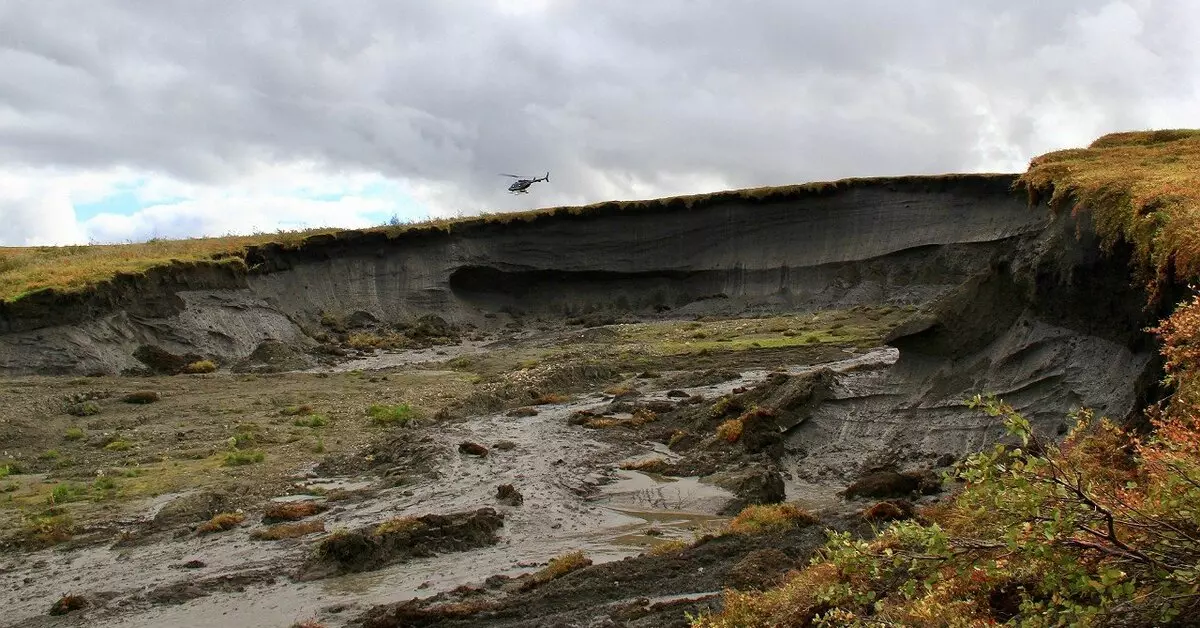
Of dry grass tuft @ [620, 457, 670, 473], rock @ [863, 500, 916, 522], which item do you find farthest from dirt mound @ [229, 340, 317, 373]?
rock @ [863, 500, 916, 522]

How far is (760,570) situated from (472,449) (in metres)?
11.2

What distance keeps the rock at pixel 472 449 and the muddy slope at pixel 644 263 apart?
2232 cm

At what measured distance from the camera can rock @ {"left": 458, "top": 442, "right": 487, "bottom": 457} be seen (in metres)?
21.8

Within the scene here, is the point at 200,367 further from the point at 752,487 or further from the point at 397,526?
Answer: the point at 752,487

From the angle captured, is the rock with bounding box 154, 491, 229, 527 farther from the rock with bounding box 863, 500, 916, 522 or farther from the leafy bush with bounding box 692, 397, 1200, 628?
the leafy bush with bounding box 692, 397, 1200, 628

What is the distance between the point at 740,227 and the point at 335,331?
21998 mm

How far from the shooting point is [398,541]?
15.3 meters

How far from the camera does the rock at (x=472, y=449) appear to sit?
21812 millimetres

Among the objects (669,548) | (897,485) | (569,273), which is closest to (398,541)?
(669,548)

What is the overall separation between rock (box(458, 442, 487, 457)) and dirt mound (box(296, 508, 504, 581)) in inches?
200

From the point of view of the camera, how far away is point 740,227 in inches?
2126

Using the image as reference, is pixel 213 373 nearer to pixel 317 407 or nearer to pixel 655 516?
pixel 317 407

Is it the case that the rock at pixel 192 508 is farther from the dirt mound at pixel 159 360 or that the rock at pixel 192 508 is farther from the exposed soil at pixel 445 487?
the dirt mound at pixel 159 360

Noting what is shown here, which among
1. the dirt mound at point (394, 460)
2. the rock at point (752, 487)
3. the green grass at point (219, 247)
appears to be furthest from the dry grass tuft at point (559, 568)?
the green grass at point (219, 247)
